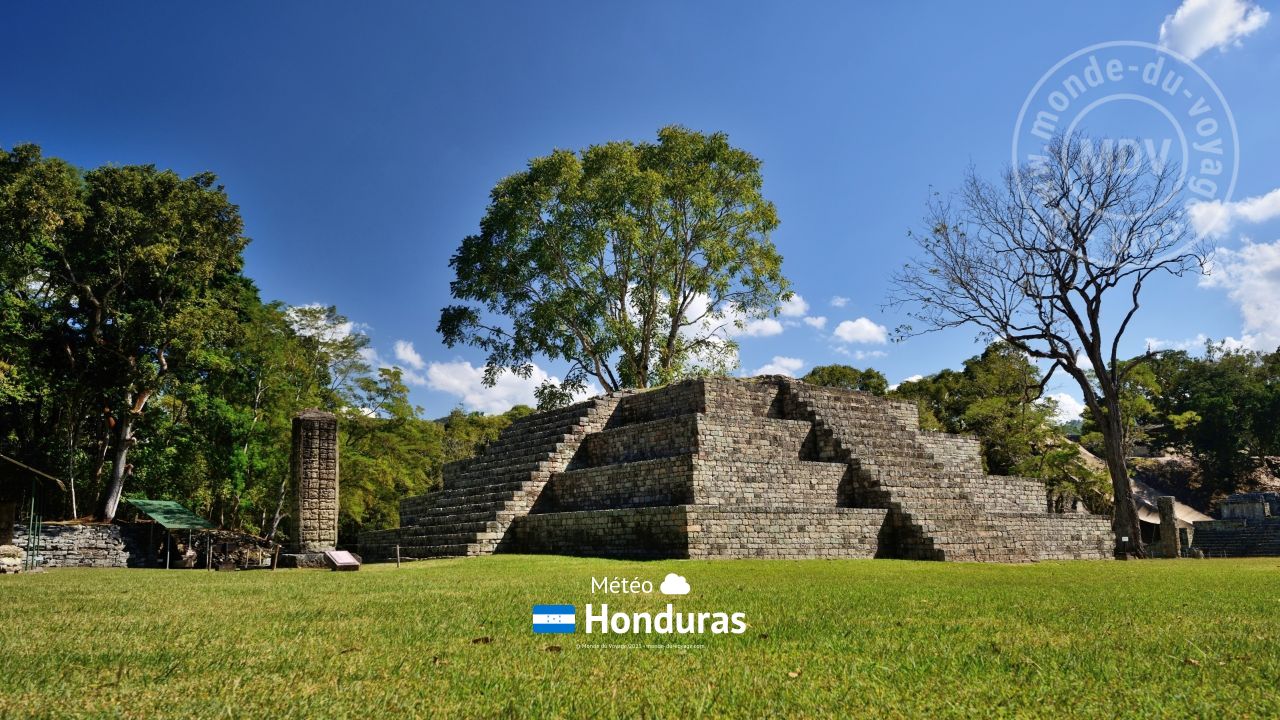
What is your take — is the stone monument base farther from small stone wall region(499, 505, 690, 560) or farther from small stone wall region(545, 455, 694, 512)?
small stone wall region(545, 455, 694, 512)

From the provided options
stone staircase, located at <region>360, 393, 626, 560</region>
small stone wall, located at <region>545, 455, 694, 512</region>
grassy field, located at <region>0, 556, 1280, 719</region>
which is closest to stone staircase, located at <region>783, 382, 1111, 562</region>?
small stone wall, located at <region>545, 455, 694, 512</region>

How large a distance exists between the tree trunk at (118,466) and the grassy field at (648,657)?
15661 mm

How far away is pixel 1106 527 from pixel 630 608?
50.1 feet

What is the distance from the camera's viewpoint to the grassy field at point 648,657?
3031 millimetres

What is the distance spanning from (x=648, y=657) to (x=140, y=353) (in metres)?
21.9

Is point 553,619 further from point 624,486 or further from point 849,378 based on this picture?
point 849,378

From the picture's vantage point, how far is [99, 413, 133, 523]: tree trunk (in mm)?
20625

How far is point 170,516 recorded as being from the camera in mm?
17969

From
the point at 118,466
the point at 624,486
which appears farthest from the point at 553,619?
the point at 118,466

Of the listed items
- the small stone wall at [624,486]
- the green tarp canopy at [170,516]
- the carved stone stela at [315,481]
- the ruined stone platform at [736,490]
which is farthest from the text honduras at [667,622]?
the green tarp canopy at [170,516]

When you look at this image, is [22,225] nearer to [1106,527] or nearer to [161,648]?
[161,648]

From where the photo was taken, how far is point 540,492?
1752 centimetres

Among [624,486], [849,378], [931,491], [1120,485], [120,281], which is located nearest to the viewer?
[624,486]

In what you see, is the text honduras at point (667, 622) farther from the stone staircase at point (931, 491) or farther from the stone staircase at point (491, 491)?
the stone staircase at point (491, 491)
